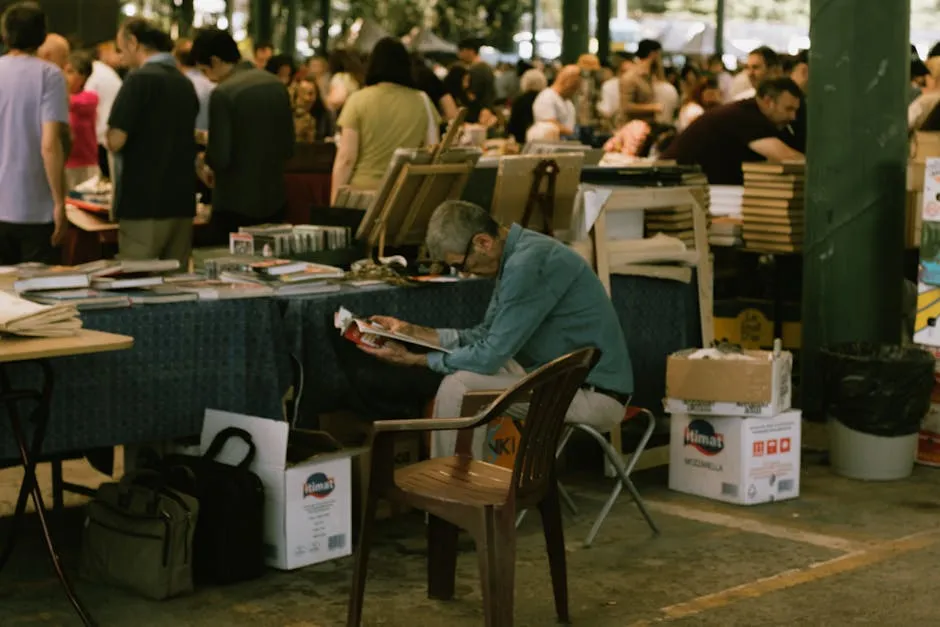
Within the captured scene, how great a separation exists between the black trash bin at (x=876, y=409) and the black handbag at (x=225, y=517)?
2.72 meters

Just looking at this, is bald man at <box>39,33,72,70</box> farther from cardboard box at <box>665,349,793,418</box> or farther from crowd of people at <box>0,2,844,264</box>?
cardboard box at <box>665,349,793,418</box>

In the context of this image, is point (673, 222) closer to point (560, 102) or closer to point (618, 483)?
point (618, 483)

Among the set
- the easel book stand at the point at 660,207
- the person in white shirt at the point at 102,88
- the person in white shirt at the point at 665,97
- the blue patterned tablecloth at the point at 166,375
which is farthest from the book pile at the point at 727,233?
the person in white shirt at the point at 665,97

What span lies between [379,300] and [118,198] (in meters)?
2.06

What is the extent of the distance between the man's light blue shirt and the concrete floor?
2.09ft

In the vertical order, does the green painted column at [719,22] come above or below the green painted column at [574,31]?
above

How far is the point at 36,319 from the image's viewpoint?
470cm

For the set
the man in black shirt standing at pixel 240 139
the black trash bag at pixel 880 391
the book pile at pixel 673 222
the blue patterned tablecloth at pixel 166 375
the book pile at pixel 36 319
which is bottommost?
the black trash bag at pixel 880 391

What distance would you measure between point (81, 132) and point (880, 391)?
17.4ft

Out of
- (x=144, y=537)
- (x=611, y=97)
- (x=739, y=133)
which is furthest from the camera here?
(x=611, y=97)

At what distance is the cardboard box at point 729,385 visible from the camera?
627 cm

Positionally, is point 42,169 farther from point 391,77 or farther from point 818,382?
point 818,382

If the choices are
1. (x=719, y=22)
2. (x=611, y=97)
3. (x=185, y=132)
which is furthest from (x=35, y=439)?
(x=719, y=22)

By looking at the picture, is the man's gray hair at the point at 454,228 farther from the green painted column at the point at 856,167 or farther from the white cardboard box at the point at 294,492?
the green painted column at the point at 856,167
